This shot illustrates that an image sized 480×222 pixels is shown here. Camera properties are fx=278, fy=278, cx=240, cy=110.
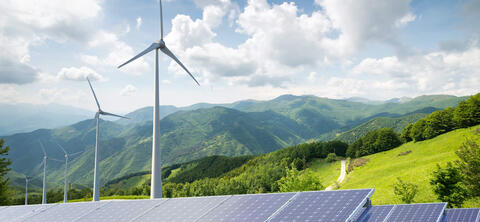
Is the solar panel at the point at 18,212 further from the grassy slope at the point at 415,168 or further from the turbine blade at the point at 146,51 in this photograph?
the grassy slope at the point at 415,168

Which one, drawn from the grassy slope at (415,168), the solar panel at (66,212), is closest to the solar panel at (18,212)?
the solar panel at (66,212)

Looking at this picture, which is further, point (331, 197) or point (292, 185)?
point (292, 185)

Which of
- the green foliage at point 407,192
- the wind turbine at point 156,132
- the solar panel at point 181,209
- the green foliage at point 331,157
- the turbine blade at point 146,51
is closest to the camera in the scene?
the solar panel at point 181,209

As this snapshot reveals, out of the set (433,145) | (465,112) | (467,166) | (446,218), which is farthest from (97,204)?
(465,112)

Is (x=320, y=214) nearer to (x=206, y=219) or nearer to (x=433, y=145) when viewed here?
(x=206, y=219)

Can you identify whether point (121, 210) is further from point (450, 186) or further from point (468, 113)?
point (468, 113)

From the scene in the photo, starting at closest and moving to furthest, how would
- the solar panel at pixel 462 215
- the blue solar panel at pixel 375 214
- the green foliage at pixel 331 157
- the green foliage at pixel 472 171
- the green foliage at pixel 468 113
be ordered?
the blue solar panel at pixel 375 214
the solar panel at pixel 462 215
the green foliage at pixel 472 171
the green foliage at pixel 468 113
the green foliage at pixel 331 157

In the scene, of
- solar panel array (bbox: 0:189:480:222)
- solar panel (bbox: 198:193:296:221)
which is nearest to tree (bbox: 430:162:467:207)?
solar panel array (bbox: 0:189:480:222)

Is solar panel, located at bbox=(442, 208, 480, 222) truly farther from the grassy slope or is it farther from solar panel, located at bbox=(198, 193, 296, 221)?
the grassy slope
